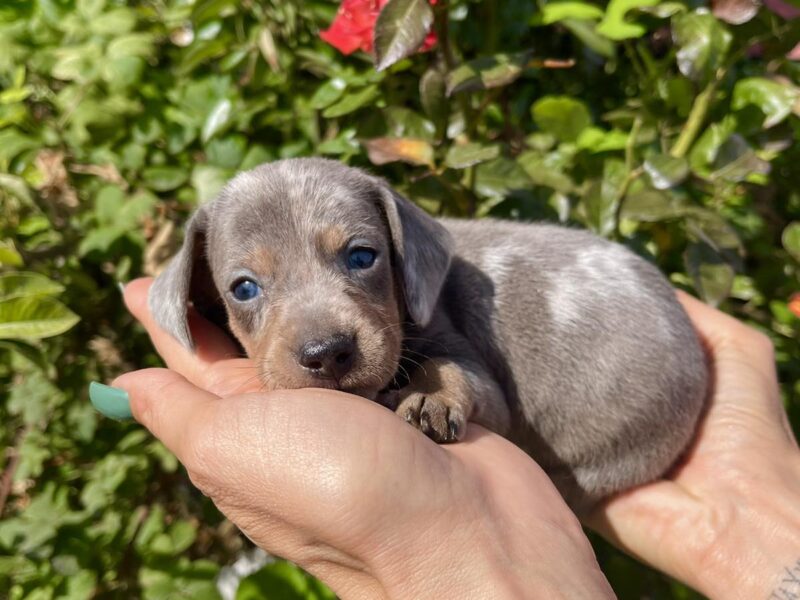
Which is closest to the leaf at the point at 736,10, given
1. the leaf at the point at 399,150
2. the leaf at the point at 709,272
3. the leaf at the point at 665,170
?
the leaf at the point at 665,170

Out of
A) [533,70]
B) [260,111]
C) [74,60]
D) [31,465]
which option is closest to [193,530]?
[31,465]

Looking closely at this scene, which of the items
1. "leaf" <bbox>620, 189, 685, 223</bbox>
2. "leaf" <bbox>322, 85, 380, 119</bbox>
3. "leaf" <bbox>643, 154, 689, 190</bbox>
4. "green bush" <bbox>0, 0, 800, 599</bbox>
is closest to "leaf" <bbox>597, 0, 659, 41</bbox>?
"green bush" <bbox>0, 0, 800, 599</bbox>

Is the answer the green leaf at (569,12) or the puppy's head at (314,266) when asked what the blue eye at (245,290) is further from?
the green leaf at (569,12)

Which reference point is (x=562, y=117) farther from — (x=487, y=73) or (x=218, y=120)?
(x=218, y=120)

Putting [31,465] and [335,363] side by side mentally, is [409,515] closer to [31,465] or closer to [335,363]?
[335,363]

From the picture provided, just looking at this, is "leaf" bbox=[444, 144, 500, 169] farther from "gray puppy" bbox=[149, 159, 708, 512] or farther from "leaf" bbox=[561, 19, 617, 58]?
"leaf" bbox=[561, 19, 617, 58]
